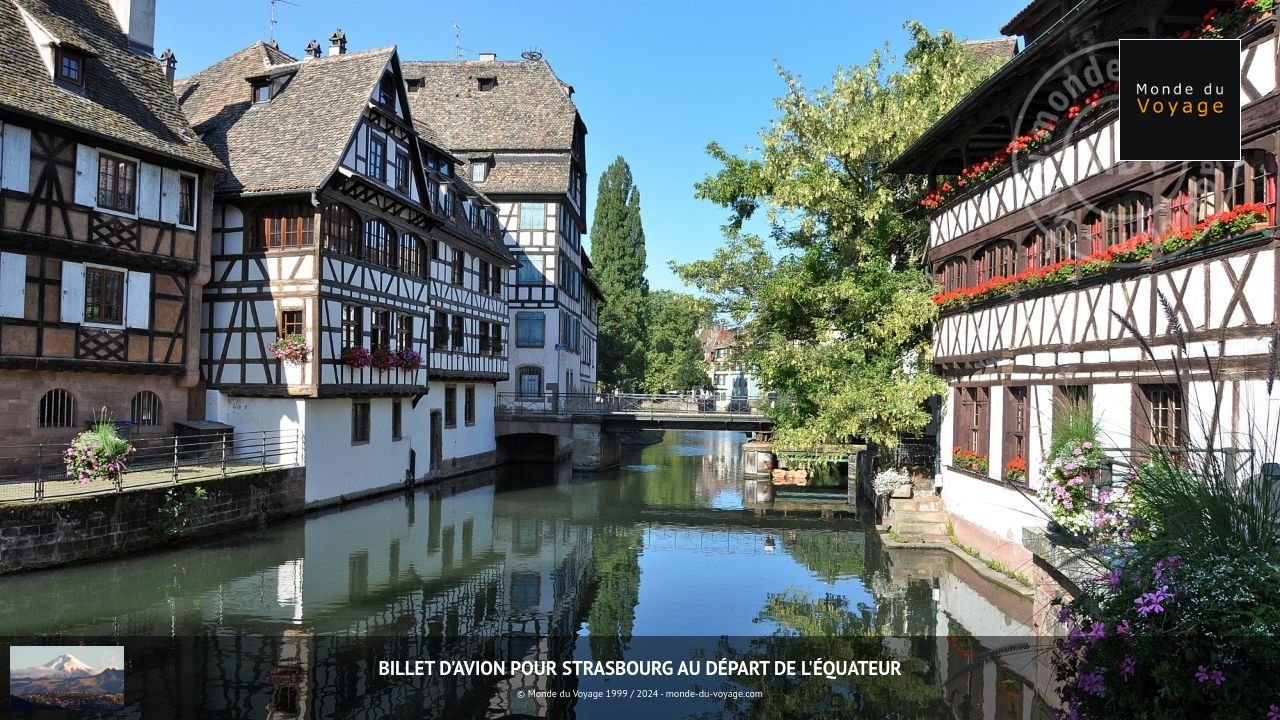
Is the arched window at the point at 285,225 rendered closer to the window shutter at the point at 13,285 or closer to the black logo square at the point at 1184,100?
the window shutter at the point at 13,285

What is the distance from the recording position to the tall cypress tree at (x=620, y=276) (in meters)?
53.0

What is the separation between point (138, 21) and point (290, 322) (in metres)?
8.22

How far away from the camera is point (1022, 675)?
1030cm

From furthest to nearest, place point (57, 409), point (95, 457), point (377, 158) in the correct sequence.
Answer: point (377, 158), point (57, 409), point (95, 457)

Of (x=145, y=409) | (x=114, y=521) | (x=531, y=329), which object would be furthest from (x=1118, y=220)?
(x=531, y=329)

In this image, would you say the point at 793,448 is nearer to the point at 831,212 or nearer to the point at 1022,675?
the point at 831,212

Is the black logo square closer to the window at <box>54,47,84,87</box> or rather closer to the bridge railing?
the window at <box>54,47,84,87</box>

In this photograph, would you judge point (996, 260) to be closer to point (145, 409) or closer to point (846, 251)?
point (846, 251)

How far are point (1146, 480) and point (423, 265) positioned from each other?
978 inches

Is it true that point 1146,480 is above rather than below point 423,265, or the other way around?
below

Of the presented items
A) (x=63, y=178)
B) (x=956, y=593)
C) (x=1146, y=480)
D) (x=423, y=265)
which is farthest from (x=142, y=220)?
(x=1146, y=480)

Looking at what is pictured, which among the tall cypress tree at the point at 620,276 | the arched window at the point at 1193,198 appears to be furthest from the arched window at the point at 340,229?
the tall cypress tree at the point at 620,276

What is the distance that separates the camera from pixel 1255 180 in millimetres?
9406

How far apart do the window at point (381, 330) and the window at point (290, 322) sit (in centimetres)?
256
